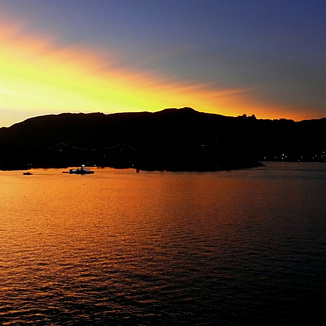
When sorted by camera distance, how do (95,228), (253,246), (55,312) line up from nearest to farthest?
(55,312), (253,246), (95,228)

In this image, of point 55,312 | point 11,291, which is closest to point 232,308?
point 55,312

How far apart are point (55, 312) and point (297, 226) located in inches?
1899

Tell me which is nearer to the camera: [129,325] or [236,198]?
[129,325]

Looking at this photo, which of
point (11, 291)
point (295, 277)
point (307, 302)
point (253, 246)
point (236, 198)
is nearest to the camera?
→ point (307, 302)

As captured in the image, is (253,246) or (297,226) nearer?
(253,246)

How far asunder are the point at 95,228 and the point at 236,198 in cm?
5953

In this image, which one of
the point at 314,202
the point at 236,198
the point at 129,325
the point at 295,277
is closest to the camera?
the point at 129,325

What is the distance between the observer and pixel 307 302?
3481 centimetres

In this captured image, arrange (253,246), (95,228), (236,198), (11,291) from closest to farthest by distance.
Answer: (11,291)
(253,246)
(95,228)
(236,198)

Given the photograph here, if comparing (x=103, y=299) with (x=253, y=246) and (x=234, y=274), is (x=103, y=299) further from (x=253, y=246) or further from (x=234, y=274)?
(x=253, y=246)

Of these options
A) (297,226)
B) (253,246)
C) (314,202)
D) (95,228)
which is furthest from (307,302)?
(314,202)

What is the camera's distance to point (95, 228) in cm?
6938

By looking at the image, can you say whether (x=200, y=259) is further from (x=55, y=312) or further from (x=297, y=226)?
(x=297, y=226)

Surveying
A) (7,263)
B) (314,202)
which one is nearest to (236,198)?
(314,202)
